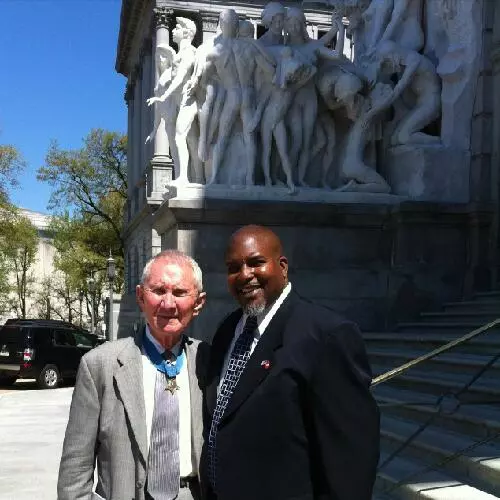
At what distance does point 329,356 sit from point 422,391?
5258 millimetres

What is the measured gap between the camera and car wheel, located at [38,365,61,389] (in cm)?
2116

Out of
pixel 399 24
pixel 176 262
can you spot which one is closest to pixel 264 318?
pixel 176 262

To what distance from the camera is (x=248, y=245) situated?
8.86ft

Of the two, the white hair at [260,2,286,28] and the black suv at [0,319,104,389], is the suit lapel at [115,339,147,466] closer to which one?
the white hair at [260,2,286,28]

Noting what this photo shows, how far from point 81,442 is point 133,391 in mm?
258

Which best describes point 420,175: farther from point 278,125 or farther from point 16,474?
point 16,474

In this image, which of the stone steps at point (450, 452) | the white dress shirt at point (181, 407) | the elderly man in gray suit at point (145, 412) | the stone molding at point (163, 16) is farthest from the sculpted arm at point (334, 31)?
the stone molding at point (163, 16)

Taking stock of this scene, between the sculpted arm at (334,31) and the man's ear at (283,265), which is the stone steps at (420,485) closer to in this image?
the man's ear at (283,265)

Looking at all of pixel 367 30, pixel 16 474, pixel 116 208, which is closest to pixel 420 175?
pixel 367 30

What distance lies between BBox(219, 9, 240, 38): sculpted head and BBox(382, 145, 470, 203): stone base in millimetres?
2964

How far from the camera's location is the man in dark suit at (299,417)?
2.43 m

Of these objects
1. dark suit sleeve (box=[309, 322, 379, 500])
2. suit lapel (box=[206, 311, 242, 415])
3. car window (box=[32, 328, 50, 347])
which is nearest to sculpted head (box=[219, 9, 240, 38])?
suit lapel (box=[206, 311, 242, 415])

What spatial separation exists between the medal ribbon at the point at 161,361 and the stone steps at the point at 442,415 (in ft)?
8.88

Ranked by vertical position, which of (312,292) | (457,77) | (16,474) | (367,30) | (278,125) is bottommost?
(16,474)
